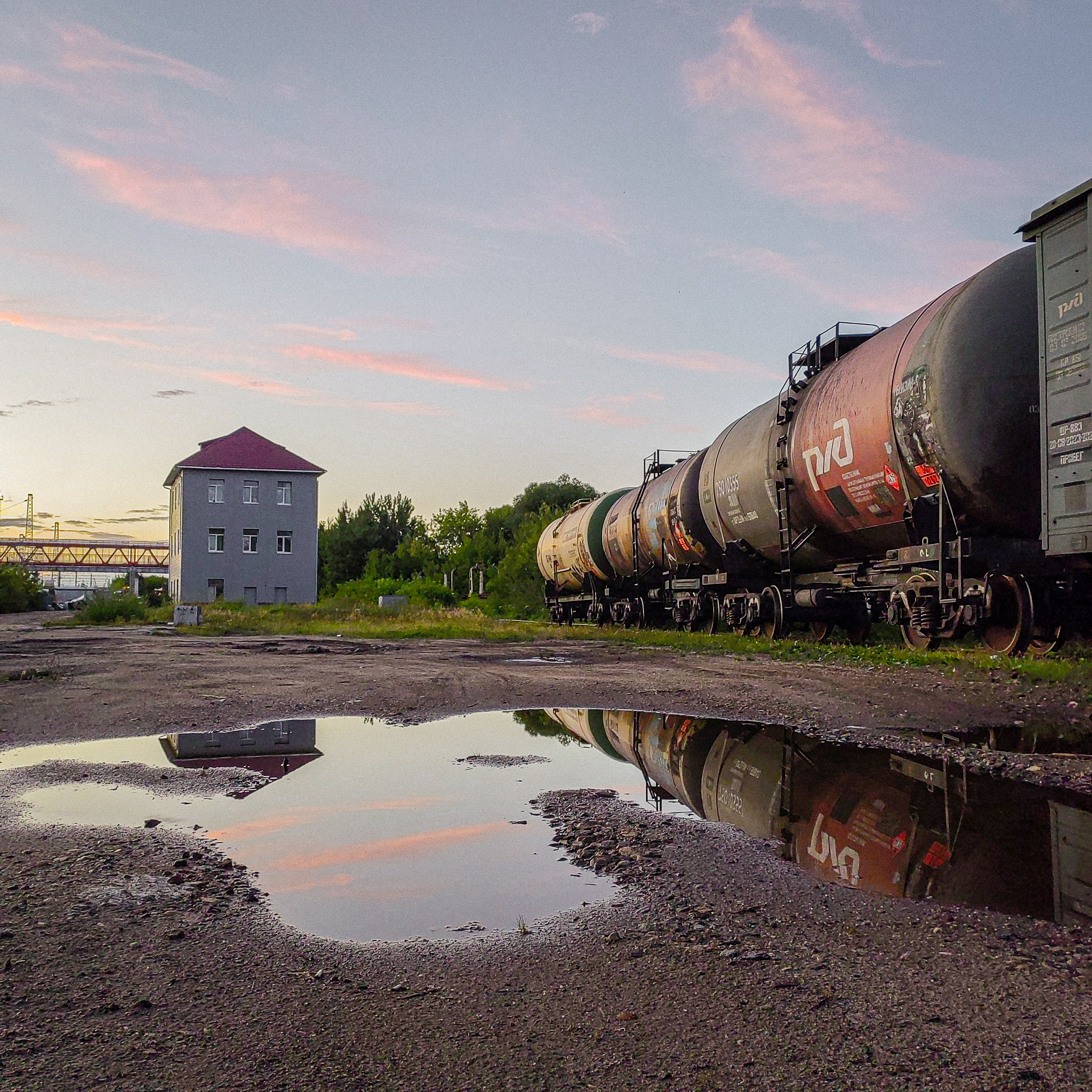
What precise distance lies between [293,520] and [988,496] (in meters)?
47.3

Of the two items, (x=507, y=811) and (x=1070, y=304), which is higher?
(x=1070, y=304)

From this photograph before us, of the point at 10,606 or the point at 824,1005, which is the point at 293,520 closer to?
the point at 10,606

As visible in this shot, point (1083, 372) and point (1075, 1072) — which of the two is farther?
point (1083, 372)

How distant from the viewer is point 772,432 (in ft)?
44.8

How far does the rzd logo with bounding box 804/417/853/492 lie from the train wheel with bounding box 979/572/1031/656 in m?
2.46

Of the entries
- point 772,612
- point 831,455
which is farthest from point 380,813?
point 772,612

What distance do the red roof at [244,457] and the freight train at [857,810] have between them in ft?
159

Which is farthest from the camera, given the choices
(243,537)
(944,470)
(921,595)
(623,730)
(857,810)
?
(243,537)

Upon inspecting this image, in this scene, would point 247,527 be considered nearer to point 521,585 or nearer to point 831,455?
point 521,585

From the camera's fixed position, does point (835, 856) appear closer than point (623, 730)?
Yes

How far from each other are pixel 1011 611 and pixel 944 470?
6.25ft

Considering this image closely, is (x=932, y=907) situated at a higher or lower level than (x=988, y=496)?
lower

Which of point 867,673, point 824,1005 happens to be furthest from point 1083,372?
point 824,1005

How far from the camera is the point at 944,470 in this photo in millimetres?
9578
